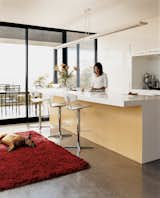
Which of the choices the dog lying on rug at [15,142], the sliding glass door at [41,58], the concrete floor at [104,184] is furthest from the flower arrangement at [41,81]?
the concrete floor at [104,184]

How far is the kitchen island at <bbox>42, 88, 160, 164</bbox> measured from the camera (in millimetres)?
3401

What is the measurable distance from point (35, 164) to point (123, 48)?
419cm

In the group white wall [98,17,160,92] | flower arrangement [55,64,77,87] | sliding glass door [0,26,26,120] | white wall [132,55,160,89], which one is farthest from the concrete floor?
sliding glass door [0,26,26,120]

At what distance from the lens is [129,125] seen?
143 inches

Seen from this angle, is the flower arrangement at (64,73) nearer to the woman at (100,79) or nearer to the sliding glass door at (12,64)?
the woman at (100,79)

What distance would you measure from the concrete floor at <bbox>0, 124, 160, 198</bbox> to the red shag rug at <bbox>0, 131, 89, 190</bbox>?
0.39 ft

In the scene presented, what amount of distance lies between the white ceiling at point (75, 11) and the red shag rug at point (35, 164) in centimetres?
273

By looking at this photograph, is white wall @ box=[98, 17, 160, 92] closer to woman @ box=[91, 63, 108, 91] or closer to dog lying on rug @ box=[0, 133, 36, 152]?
woman @ box=[91, 63, 108, 91]

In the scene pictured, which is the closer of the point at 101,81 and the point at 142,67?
the point at 101,81

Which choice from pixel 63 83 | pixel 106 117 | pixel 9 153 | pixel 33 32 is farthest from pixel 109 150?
pixel 33 32

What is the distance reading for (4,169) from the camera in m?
3.10

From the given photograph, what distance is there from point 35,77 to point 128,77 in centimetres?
265

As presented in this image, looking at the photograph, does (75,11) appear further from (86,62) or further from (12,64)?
(86,62)

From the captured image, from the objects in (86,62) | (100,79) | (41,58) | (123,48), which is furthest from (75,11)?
(86,62)
